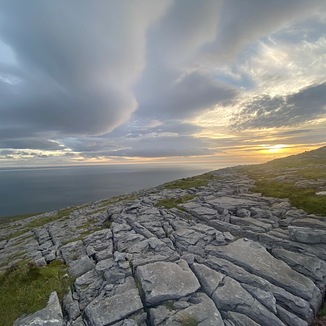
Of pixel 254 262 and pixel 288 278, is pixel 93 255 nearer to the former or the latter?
pixel 254 262

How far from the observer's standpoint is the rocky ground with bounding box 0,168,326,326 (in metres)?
10.9

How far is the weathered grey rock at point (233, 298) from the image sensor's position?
10.6 m

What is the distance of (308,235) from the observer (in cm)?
1619

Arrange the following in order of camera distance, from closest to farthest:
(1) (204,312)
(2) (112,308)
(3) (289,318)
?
(1) (204,312) → (3) (289,318) → (2) (112,308)

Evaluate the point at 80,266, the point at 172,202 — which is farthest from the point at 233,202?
the point at 80,266

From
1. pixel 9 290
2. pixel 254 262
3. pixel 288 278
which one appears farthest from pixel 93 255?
pixel 288 278

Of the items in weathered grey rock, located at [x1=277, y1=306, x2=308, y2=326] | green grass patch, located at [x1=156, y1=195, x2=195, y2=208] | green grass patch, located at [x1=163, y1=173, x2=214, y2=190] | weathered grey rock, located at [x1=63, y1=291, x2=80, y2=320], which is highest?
green grass patch, located at [x1=163, y1=173, x2=214, y2=190]

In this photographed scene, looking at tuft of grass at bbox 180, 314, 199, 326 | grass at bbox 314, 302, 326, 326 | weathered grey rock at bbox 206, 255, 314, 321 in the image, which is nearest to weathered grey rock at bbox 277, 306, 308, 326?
weathered grey rock at bbox 206, 255, 314, 321

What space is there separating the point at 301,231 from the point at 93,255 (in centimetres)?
1735

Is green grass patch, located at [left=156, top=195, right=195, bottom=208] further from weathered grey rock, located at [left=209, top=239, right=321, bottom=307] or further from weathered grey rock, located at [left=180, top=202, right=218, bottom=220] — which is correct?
weathered grey rock, located at [left=209, top=239, right=321, bottom=307]

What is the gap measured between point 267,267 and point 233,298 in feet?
13.4

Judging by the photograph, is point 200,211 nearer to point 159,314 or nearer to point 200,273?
point 200,273

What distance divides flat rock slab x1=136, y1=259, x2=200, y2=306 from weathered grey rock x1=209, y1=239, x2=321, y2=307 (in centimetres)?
369

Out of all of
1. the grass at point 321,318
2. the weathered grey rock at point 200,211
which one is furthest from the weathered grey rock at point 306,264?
the weathered grey rock at point 200,211
